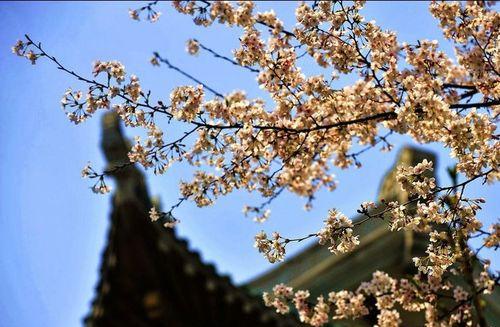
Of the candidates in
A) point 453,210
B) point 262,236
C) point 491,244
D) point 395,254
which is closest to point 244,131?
point 262,236

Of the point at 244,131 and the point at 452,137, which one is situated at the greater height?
the point at 244,131

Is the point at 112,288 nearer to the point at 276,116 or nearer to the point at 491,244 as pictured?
the point at 276,116

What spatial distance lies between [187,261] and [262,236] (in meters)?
1.86

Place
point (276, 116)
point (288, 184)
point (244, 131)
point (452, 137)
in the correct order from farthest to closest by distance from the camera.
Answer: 1. point (288, 184)
2. point (276, 116)
3. point (244, 131)
4. point (452, 137)

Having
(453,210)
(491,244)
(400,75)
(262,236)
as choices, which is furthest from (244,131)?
(491,244)

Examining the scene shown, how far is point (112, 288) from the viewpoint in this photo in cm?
959

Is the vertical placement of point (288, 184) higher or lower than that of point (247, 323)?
higher

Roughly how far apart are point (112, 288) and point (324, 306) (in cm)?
290

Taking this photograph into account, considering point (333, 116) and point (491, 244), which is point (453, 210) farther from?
point (333, 116)

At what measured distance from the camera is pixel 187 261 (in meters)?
9.70

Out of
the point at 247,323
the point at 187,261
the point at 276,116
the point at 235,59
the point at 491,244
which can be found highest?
the point at 235,59

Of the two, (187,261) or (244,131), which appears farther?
(187,261)

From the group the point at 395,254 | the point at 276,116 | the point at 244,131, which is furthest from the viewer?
the point at 395,254

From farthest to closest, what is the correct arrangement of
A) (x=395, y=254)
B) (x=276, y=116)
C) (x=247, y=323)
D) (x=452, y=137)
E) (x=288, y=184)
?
(x=395, y=254) < (x=288, y=184) < (x=247, y=323) < (x=276, y=116) < (x=452, y=137)
